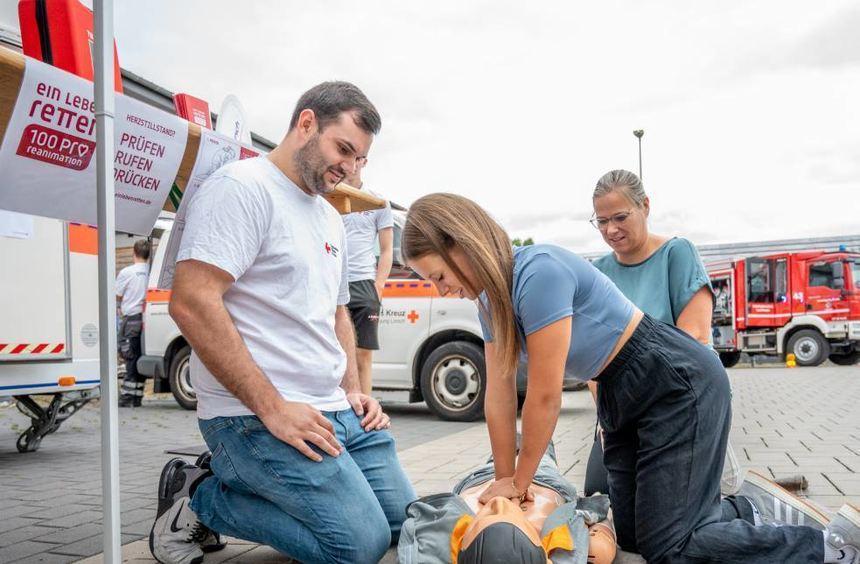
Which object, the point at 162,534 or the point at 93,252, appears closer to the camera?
the point at 162,534

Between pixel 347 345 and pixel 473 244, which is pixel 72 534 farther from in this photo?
pixel 473 244

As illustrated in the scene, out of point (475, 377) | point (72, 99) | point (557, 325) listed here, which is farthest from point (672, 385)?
point (475, 377)

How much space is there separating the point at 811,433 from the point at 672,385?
14.9 feet

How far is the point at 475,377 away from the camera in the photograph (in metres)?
7.59

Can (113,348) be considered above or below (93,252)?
below

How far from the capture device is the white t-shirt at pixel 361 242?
19.4 feet

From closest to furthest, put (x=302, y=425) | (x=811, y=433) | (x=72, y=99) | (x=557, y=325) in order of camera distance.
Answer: (x=72, y=99) → (x=557, y=325) → (x=302, y=425) → (x=811, y=433)

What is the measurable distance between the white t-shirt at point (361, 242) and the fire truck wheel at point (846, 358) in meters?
17.7

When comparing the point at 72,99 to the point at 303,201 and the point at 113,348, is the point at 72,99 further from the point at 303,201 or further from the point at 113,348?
the point at 303,201

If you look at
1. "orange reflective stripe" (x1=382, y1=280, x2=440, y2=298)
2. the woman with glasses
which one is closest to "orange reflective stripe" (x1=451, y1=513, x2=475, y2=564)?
the woman with glasses

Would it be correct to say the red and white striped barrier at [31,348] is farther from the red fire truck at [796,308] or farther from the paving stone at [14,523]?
A: the red fire truck at [796,308]

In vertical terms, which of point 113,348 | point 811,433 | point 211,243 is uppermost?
point 211,243

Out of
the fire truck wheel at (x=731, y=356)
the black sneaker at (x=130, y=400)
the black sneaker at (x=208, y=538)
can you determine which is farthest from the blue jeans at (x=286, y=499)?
the fire truck wheel at (x=731, y=356)

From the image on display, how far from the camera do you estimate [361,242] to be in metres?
5.95
